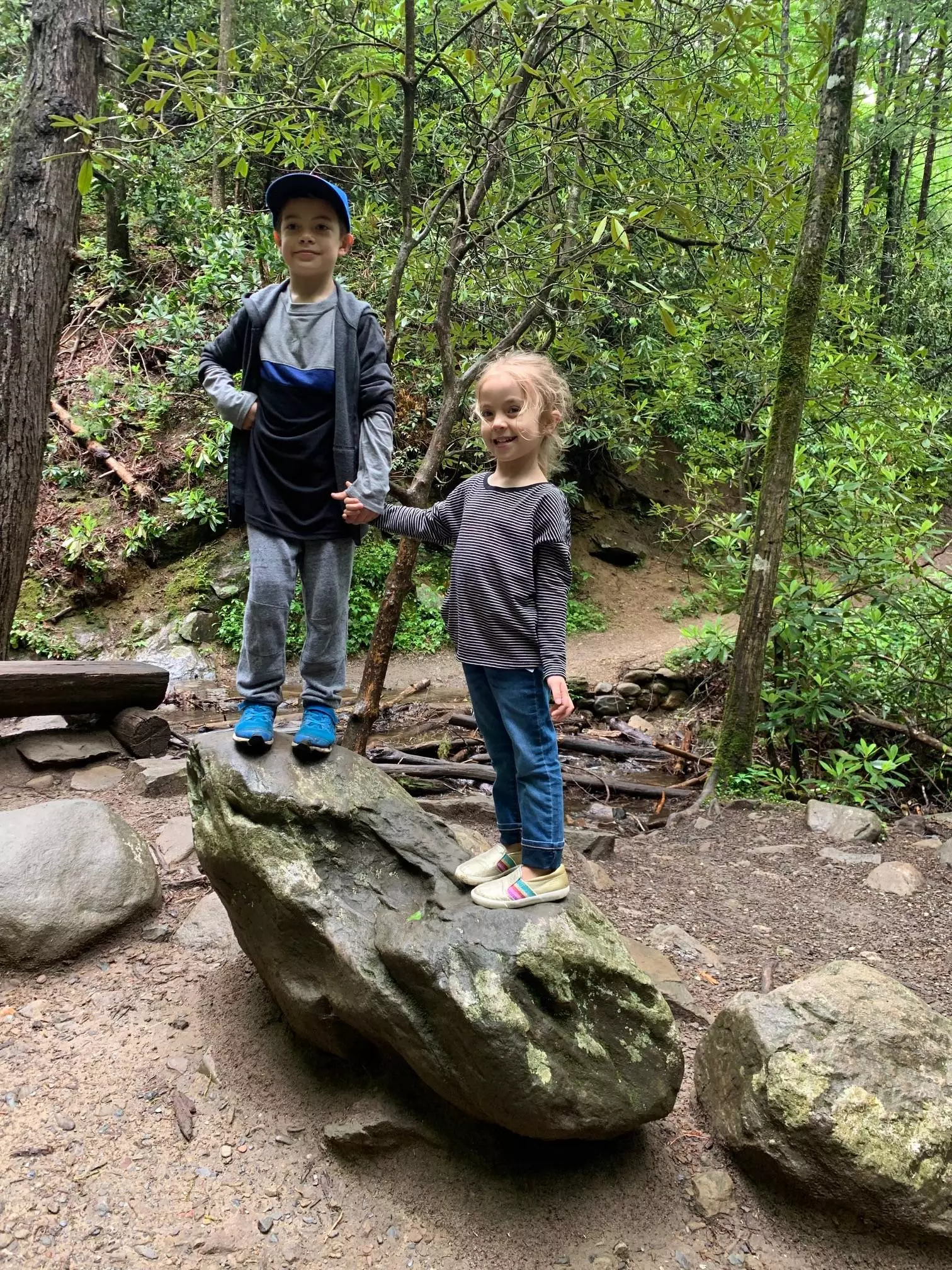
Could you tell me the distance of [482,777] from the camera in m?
6.19

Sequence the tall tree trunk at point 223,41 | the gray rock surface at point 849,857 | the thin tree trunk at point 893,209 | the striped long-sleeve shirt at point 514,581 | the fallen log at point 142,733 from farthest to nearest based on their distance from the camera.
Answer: the thin tree trunk at point 893,209 < the tall tree trunk at point 223,41 < the fallen log at point 142,733 < the gray rock surface at point 849,857 < the striped long-sleeve shirt at point 514,581

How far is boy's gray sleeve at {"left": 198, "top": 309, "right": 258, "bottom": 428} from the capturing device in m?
2.66

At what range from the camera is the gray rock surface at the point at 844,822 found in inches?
Result: 196

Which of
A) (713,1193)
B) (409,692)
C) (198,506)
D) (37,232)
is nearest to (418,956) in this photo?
(713,1193)

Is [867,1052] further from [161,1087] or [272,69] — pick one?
[272,69]

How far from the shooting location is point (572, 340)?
4641mm

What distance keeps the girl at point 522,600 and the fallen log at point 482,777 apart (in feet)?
11.9

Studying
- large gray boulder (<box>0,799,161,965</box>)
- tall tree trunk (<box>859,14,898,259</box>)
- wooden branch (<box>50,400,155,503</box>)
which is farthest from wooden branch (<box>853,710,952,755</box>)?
wooden branch (<box>50,400,155,503</box>)

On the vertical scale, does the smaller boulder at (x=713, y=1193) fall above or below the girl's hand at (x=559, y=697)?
below

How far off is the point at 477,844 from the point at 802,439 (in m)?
5.17

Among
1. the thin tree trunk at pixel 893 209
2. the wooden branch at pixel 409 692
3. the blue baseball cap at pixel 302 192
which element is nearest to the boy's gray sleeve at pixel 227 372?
the blue baseball cap at pixel 302 192

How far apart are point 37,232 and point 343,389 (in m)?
4.26

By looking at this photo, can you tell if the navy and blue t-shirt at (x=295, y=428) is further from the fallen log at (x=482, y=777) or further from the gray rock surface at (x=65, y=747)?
the fallen log at (x=482, y=777)

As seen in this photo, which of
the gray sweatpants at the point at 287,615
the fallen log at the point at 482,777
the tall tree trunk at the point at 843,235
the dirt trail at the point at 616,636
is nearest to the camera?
the gray sweatpants at the point at 287,615
